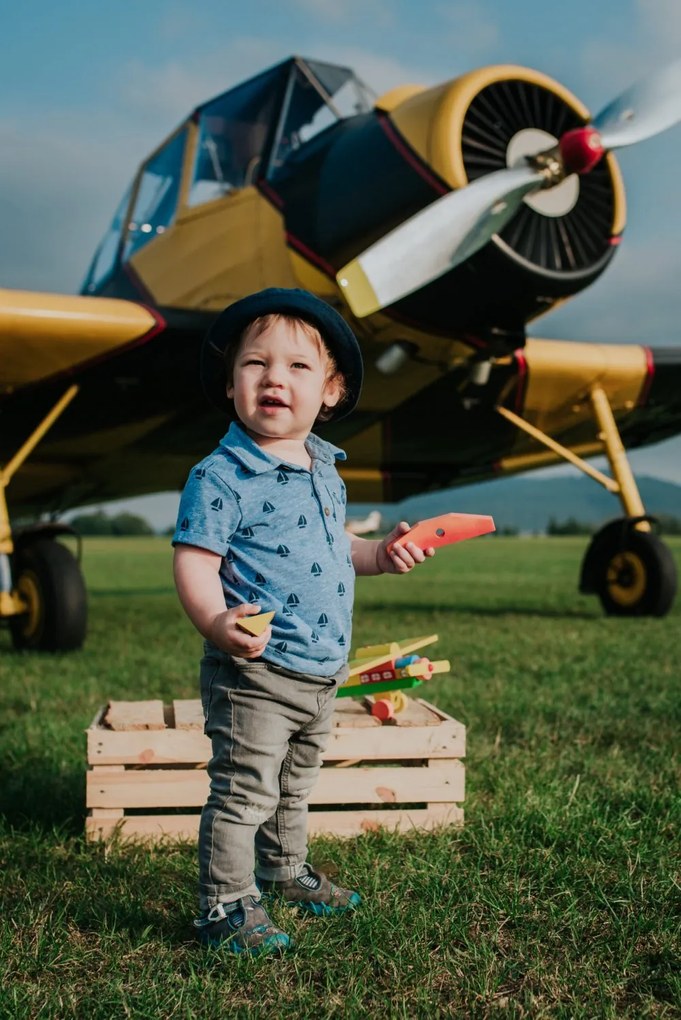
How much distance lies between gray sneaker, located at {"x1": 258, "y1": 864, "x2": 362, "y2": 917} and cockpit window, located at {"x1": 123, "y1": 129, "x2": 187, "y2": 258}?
18.8 ft

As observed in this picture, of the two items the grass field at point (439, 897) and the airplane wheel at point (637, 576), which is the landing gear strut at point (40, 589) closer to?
the grass field at point (439, 897)

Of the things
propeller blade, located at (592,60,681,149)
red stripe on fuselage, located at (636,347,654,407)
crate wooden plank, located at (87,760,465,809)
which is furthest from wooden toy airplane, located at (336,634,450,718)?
red stripe on fuselage, located at (636,347,654,407)

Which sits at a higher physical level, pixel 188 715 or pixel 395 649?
pixel 395 649

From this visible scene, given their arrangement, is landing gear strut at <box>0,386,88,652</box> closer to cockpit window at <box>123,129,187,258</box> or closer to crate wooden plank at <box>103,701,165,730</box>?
cockpit window at <box>123,129,187,258</box>

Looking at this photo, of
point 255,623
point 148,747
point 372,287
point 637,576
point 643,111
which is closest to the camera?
point 255,623

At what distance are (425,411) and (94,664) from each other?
2.92m

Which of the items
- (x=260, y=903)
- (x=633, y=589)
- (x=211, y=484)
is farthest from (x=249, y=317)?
(x=633, y=589)

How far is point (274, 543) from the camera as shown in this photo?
5.82ft

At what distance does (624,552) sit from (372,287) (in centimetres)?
394

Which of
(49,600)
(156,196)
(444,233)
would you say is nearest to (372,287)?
(444,233)

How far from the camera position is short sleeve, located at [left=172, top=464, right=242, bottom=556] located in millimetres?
1705

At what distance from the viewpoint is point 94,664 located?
17.1 ft

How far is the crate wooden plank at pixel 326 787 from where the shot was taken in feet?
7.72

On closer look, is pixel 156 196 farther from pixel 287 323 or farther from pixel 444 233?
pixel 287 323
